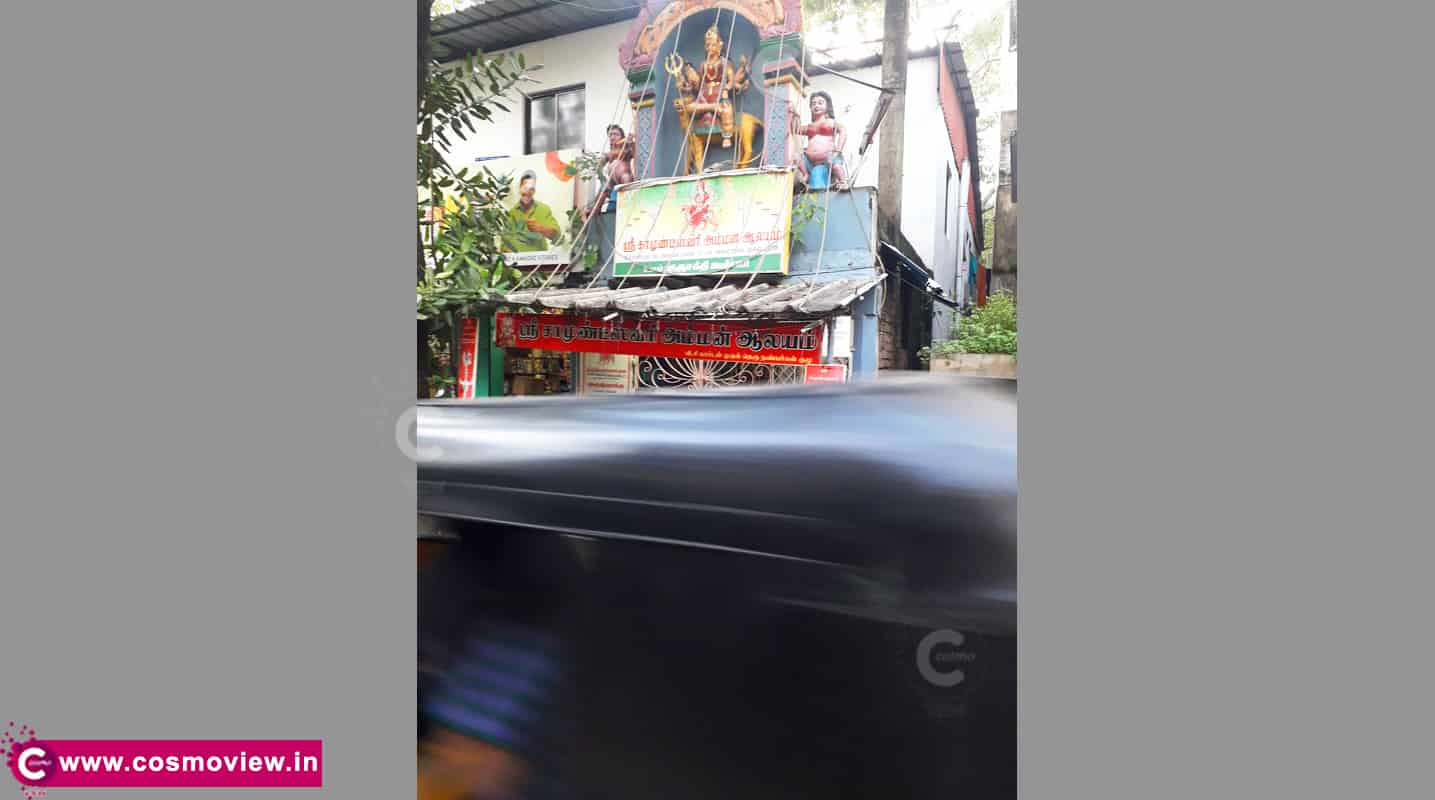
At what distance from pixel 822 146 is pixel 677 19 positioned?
461mm

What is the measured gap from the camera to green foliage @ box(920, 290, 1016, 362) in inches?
59.8

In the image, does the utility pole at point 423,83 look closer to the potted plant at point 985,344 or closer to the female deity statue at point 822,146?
the female deity statue at point 822,146

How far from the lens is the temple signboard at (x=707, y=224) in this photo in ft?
5.57

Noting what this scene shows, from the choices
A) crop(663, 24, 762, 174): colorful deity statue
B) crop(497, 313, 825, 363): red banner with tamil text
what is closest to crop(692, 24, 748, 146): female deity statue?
crop(663, 24, 762, 174): colorful deity statue

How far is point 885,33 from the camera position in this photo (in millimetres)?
1635

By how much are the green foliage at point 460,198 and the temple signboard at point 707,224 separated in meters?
0.33

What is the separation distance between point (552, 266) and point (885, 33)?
927 millimetres

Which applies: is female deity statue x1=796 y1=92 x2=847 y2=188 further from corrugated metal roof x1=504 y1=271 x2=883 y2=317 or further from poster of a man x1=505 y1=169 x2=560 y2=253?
poster of a man x1=505 y1=169 x2=560 y2=253

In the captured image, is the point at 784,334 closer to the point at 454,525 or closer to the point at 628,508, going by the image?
the point at 628,508

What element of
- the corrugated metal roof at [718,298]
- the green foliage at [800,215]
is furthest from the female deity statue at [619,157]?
the green foliage at [800,215]

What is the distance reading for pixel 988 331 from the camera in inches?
60.0
